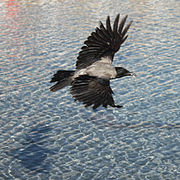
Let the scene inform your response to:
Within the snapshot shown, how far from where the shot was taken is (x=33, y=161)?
8406mm

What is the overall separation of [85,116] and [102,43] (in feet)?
12.5

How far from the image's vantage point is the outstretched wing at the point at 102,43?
662 cm

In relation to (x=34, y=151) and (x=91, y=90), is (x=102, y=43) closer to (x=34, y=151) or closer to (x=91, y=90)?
(x=91, y=90)

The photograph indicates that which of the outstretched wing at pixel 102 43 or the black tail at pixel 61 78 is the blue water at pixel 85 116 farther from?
the outstretched wing at pixel 102 43

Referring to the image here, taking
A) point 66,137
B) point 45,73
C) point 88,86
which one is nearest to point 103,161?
point 66,137

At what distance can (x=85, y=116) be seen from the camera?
1031 cm

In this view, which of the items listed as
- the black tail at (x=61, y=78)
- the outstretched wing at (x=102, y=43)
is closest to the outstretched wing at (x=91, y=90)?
the black tail at (x=61, y=78)

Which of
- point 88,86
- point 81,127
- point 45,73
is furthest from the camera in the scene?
point 45,73

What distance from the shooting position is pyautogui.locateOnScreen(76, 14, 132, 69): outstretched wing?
6621 mm

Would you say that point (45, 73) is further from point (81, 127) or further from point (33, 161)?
point (33, 161)

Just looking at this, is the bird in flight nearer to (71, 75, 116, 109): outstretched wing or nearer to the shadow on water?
(71, 75, 116, 109): outstretched wing

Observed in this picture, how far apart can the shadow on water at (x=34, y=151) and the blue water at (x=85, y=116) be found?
2 centimetres

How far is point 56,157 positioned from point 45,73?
5.20 metres

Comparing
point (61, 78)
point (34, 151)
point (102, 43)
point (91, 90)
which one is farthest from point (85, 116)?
point (91, 90)
